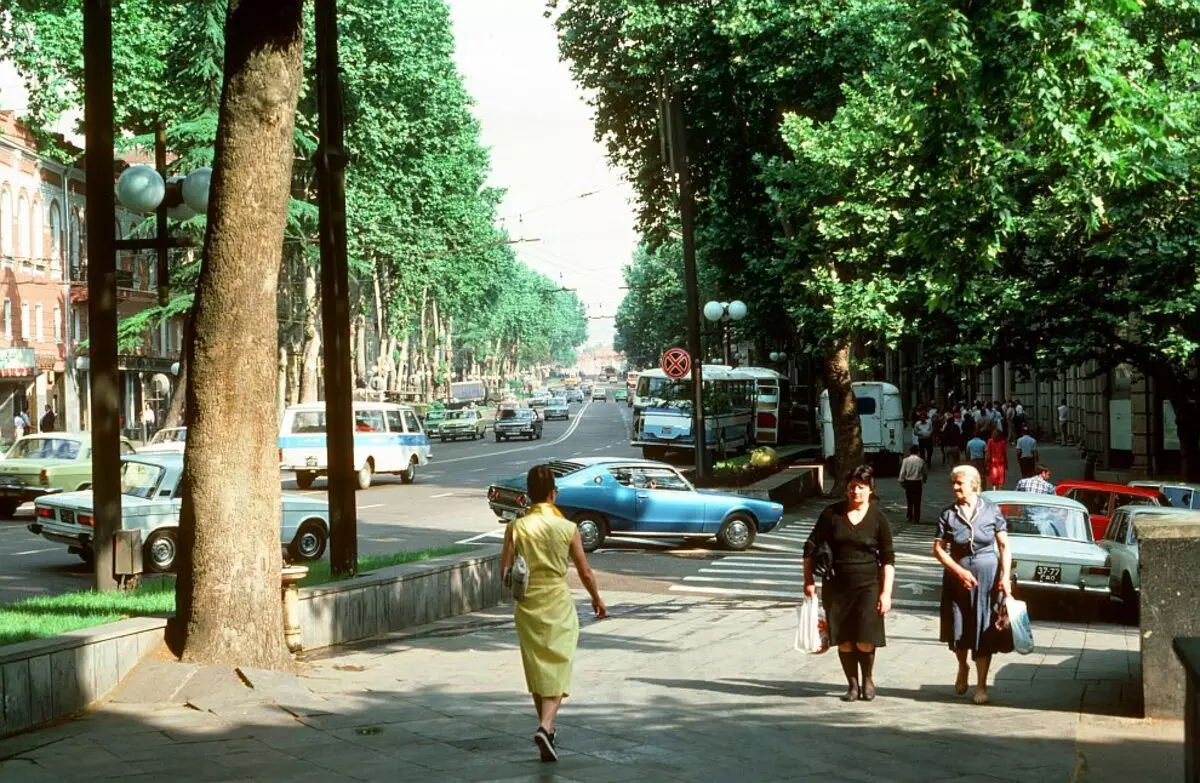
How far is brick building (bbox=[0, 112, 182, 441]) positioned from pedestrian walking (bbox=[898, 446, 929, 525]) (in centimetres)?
2998

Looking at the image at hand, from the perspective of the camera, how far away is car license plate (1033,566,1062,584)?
672 inches

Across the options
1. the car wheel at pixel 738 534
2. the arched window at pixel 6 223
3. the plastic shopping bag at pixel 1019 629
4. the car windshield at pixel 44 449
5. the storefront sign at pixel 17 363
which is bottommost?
the car wheel at pixel 738 534

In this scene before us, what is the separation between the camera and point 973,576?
10.0 meters

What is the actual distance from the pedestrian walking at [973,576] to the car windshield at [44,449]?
21.0 meters

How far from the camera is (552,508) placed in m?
8.50

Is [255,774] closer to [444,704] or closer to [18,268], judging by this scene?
[444,704]

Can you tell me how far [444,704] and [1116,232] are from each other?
54.9ft

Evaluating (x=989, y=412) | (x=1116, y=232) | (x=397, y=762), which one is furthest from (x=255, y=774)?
(x=989, y=412)

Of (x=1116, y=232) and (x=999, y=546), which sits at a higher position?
(x=1116, y=232)

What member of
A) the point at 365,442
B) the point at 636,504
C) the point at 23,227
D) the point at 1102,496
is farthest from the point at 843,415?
the point at 23,227

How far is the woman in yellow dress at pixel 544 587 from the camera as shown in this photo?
823 centimetres

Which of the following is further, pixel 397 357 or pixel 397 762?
pixel 397 357

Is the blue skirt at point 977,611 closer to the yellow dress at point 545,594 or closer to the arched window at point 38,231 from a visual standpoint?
the yellow dress at point 545,594

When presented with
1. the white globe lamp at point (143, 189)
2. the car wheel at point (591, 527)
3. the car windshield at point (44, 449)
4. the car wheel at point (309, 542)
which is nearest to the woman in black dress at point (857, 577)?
the white globe lamp at point (143, 189)
